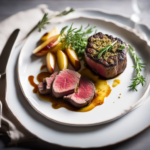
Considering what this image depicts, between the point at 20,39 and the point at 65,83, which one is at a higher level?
the point at 20,39

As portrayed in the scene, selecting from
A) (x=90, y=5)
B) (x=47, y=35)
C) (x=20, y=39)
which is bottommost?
(x=20, y=39)

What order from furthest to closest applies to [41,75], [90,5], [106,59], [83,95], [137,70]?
1. [90,5]
2. [41,75]
3. [137,70]
4. [106,59]
5. [83,95]

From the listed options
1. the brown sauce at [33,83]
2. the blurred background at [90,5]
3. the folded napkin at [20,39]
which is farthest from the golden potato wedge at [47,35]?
the blurred background at [90,5]

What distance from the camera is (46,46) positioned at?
2.79 meters

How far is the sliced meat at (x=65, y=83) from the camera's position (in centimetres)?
231

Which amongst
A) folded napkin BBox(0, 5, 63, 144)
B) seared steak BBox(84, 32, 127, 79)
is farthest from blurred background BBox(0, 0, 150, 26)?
seared steak BBox(84, 32, 127, 79)

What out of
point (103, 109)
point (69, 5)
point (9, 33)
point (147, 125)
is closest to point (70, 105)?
point (103, 109)

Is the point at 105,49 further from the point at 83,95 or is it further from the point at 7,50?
the point at 7,50

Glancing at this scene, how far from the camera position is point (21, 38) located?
312cm

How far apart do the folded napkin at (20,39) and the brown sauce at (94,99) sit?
45 cm

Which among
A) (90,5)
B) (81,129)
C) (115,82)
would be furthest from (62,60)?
(90,5)

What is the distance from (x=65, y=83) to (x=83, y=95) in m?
0.29

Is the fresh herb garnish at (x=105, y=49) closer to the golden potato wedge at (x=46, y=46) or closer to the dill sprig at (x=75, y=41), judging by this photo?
the dill sprig at (x=75, y=41)

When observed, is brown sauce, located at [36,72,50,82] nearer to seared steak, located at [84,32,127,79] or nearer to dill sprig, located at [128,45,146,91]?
seared steak, located at [84,32,127,79]
